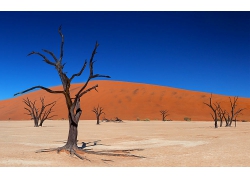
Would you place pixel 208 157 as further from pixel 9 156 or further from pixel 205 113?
pixel 205 113

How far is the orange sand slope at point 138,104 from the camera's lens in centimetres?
6856

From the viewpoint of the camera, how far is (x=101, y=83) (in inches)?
4190

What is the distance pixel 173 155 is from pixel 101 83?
95905 millimetres

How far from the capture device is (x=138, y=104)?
76.6m

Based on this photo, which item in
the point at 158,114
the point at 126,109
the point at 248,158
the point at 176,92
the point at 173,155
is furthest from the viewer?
the point at 176,92

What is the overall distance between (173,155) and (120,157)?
1889 millimetres

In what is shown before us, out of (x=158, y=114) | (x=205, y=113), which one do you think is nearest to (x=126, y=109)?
(x=158, y=114)

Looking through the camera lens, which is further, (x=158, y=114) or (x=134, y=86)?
(x=134, y=86)

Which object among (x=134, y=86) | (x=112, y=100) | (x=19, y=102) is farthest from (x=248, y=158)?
(x=19, y=102)

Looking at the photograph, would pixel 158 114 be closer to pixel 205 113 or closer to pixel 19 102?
pixel 205 113

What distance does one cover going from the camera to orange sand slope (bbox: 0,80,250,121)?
6856cm

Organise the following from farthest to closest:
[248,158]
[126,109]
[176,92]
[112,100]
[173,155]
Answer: [176,92] → [112,100] → [126,109] → [173,155] → [248,158]

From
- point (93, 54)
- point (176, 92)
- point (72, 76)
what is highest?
point (176, 92)

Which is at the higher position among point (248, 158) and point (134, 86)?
point (134, 86)
